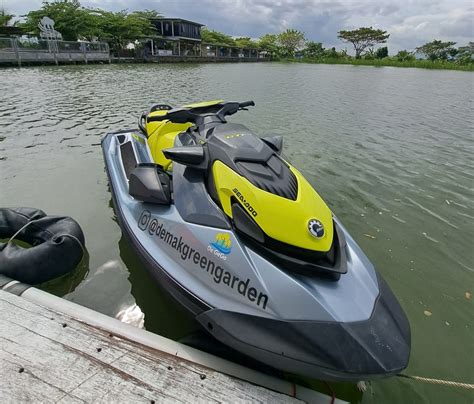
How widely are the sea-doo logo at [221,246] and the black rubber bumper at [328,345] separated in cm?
31

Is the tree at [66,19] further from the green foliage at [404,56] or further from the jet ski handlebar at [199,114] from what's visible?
the green foliage at [404,56]

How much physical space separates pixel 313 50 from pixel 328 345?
3198 inches

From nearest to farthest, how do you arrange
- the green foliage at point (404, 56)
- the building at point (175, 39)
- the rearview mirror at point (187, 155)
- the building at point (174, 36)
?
the rearview mirror at point (187, 155) < the building at point (175, 39) < the building at point (174, 36) < the green foliage at point (404, 56)

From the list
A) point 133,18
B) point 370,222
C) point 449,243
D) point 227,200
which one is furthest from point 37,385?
point 133,18

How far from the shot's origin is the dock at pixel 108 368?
134 centimetres

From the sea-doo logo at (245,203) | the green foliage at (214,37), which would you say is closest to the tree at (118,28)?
the green foliage at (214,37)

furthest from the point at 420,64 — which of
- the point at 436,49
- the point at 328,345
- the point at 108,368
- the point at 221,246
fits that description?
the point at 108,368

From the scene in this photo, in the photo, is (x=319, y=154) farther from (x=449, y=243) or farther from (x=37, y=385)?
(x=37, y=385)

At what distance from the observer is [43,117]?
746cm

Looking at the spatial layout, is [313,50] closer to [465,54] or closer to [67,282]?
[465,54]

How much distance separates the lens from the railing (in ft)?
65.4

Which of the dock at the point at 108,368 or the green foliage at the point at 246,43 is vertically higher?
the green foliage at the point at 246,43

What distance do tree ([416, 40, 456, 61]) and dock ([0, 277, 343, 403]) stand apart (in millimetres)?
70184

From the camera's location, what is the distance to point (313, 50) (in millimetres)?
72812
